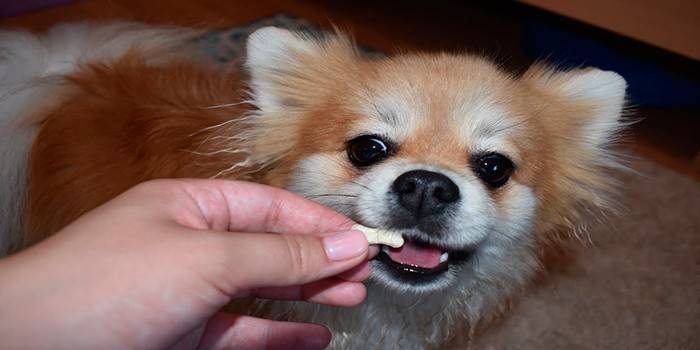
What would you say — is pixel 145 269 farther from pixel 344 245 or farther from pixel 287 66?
pixel 287 66

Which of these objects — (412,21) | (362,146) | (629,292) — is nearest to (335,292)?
(362,146)

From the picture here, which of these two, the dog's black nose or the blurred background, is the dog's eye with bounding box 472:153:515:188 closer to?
the dog's black nose

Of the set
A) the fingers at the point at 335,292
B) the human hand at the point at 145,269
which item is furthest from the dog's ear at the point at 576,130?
the human hand at the point at 145,269

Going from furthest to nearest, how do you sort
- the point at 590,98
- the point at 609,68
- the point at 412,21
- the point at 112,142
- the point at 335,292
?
the point at 412,21
the point at 609,68
the point at 112,142
the point at 590,98
the point at 335,292

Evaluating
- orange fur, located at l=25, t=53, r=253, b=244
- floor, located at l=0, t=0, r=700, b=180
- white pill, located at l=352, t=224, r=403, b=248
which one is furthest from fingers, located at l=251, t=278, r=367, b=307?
floor, located at l=0, t=0, r=700, b=180

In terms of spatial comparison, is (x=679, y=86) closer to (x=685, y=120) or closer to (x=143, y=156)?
(x=685, y=120)

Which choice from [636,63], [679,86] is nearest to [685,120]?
[679,86]
